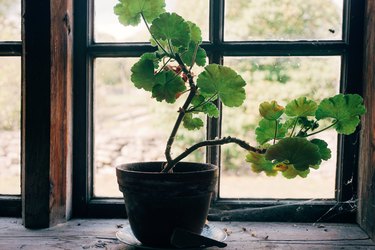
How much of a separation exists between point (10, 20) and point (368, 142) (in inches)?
55.1

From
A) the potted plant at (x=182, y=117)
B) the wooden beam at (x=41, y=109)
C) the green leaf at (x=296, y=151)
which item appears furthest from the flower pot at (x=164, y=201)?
the wooden beam at (x=41, y=109)

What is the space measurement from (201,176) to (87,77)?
660 millimetres

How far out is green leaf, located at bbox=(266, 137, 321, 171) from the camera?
110cm

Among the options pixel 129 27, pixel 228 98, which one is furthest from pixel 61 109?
pixel 228 98

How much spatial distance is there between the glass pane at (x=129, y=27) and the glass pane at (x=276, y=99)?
7.7 inches

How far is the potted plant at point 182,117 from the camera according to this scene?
1148 millimetres

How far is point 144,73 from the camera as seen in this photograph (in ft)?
3.99

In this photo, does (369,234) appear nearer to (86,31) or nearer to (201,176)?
(201,176)

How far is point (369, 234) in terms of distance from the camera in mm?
1377

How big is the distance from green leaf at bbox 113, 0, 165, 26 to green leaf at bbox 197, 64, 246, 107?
247 millimetres

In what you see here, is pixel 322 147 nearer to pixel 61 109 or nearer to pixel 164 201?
pixel 164 201

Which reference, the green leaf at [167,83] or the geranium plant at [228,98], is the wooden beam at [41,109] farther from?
the green leaf at [167,83]

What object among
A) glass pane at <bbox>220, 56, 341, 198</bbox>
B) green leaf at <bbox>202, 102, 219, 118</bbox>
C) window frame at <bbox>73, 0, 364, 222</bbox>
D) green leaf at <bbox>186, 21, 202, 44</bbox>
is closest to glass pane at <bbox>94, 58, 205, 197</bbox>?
window frame at <bbox>73, 0, 364, 222</bbox>

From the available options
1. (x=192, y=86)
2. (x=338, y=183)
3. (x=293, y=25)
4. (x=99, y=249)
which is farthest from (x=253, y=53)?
(x=99, y=249)
